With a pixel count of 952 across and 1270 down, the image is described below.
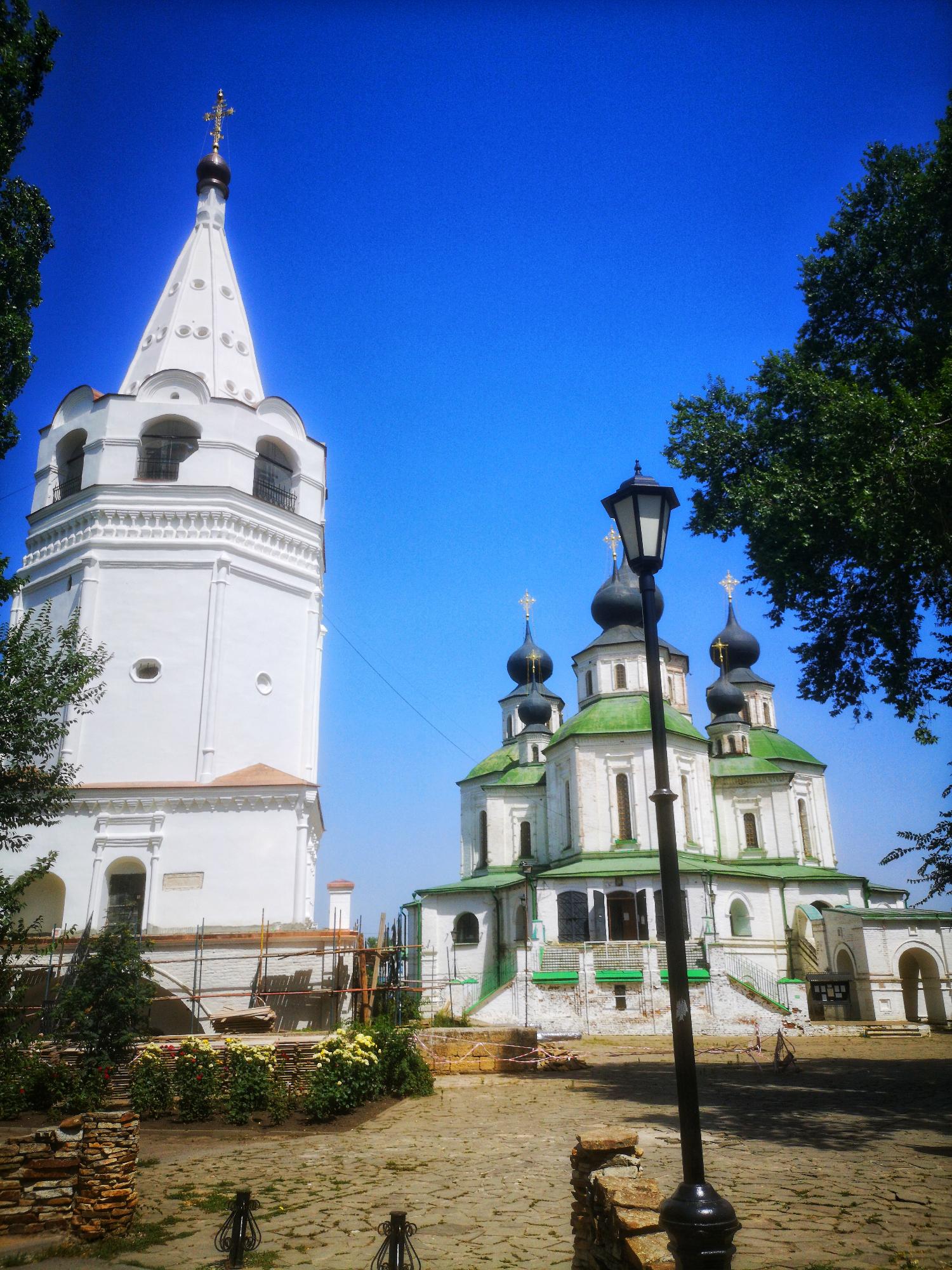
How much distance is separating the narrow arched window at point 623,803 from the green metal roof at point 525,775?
720 cm

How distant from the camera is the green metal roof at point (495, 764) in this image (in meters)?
45.8

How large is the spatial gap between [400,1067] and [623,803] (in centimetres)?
2197

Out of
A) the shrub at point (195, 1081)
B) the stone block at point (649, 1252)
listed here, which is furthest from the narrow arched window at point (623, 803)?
the stone block at point (649, 1252)

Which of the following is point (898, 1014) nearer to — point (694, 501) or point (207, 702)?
point (694, 501)

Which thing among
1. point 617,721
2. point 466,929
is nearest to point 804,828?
point 617,721

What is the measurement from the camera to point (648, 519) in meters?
5.89

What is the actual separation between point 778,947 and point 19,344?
105 feet

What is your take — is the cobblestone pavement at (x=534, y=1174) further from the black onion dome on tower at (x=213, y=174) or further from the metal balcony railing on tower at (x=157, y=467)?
the black onion dome on tower at (x=213, y=174)

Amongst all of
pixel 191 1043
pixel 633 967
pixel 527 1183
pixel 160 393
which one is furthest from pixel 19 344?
pixel 633 967

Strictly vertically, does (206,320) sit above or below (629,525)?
above

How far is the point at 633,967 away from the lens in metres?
27.5

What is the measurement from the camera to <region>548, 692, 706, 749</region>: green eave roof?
3588 centimetres

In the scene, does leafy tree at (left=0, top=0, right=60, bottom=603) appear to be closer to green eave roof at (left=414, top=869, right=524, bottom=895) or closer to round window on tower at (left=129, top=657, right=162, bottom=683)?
Result: round window on tower at (left=129, top=657, right=162, bottom=683)

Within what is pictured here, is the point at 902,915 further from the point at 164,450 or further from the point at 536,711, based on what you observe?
the point at 164,450
